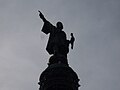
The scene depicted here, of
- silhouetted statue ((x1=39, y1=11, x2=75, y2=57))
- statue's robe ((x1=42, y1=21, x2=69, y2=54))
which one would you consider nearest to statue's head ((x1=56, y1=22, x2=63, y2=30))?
silhouetted statue ((x1=39, y1=11, x2=75, y2=57))

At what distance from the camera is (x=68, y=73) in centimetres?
2784

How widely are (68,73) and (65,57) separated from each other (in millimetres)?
2725

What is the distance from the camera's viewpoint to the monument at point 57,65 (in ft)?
89.0

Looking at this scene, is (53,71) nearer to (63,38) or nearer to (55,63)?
(55,63)

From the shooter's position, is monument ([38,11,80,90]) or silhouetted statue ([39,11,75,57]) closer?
monument ([38,11,80,90])

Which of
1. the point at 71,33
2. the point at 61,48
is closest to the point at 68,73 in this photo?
the point at 61,48

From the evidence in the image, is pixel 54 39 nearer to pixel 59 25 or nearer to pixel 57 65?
pixel 59 25

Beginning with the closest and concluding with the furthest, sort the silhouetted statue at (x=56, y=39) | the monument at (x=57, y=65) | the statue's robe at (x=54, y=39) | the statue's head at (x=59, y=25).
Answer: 1. the monument at (x=57, y=65)
2. the silhouetted statue at (x=56, y=39)
3. the statue's robe at (x=54, y=39)
4. the statue's head at (x=59, y=25)

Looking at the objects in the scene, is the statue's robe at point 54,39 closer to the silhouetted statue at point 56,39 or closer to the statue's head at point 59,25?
the silhouetted statue at point 56,39

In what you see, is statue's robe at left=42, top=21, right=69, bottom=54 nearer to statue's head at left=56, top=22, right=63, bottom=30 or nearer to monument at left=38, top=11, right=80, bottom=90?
monument at left=38, top=11, right=80, bottom=90

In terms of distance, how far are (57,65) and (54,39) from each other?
3.98 metres

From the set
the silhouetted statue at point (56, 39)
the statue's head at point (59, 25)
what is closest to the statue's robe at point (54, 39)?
the silhouetted statue at point (56, 39)

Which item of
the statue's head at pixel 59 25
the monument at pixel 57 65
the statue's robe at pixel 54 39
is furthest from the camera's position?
the statue's head at pixel 59 25

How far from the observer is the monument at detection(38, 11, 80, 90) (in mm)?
27141
